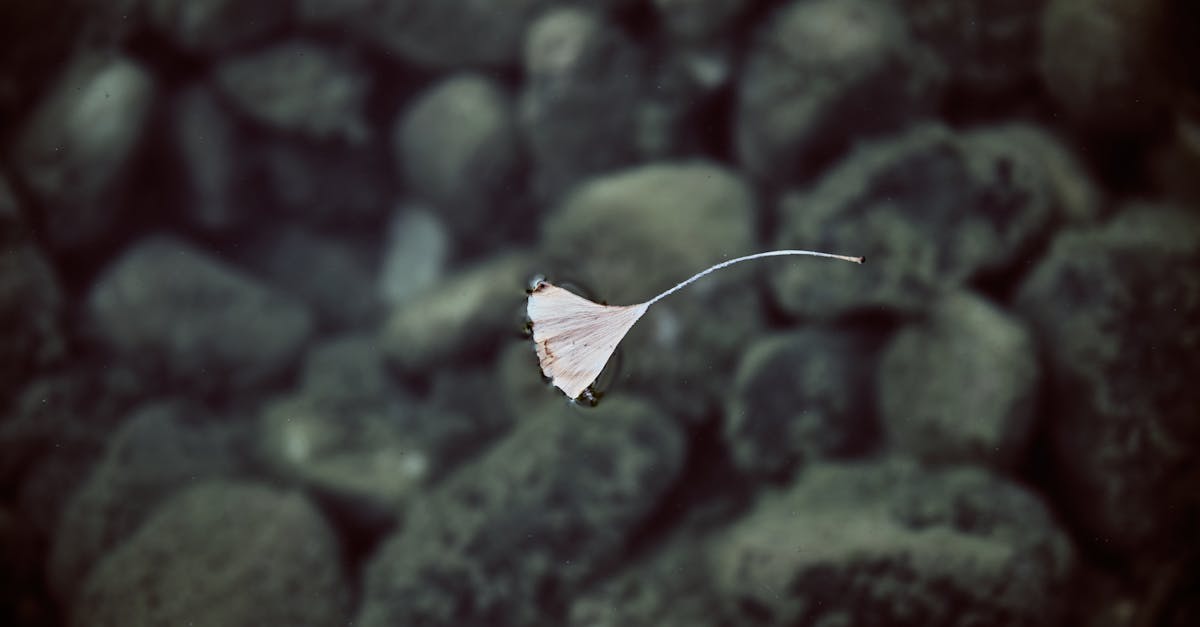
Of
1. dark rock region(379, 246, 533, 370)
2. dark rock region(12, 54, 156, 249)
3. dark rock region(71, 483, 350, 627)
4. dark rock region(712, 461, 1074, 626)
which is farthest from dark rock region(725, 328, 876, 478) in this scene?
dark rock region(12, 54, 156, 249)

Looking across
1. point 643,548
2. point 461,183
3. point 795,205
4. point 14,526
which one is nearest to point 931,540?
point 643,548

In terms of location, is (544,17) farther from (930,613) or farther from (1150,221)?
(930,613)

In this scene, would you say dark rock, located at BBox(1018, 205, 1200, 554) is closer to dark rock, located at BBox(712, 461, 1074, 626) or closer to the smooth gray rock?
Answer: dark rock, located at BBox(712, 461, 1074, 626)

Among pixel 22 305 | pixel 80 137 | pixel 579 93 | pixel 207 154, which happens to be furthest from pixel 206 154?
pixel 579 93

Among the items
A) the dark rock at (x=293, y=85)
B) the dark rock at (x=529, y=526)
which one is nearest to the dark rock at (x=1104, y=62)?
the dark rock at (x=529, y=526)

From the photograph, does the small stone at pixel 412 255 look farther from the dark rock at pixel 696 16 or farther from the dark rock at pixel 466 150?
the dark rock at pixel 696 16

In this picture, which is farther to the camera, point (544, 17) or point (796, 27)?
point (544, 17)
